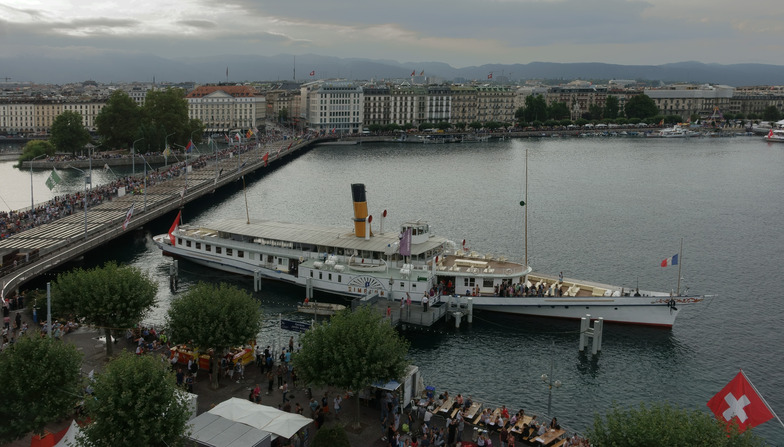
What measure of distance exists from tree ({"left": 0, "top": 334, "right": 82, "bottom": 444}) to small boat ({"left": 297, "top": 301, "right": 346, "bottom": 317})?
65.0 ft

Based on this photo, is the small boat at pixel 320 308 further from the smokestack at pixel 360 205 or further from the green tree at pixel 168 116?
the green tree at pixel 168 116

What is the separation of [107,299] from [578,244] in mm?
44866

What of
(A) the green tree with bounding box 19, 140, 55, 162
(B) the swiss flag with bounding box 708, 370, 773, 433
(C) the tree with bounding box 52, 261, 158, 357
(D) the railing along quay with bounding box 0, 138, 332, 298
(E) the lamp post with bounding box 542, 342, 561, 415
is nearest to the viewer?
(B) the swiss flag with bounding box 708, 370, 773, 433

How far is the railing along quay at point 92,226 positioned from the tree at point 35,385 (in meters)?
19.2

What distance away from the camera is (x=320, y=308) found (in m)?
45.2

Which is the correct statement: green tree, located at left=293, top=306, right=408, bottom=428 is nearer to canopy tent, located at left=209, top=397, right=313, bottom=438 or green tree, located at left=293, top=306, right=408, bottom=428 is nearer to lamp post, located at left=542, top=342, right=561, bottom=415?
canopy tent, located at left=209, top=397, right=313, bottom=438

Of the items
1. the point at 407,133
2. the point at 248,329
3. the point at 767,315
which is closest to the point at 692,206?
the point at 767,315

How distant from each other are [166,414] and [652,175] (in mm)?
108930

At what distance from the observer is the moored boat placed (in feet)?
144

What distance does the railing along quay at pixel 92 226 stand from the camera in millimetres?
48312

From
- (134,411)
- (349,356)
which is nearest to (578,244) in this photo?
(349,356)

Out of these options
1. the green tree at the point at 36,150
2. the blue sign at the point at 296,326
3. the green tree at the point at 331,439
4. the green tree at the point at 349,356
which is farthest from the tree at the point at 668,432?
the green tree at the point at 36,150

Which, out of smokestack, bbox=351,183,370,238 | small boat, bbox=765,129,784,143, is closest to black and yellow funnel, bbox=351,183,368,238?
smokestack, bbox=351,183,370,238

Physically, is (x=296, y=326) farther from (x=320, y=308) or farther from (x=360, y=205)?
A: (x=360, y=205)
